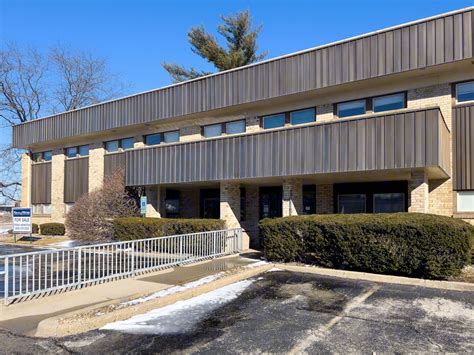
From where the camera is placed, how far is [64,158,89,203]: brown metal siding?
25859 millimetres

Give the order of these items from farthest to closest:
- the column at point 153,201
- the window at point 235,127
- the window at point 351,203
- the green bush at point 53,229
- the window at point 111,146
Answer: the green bush at point 53,229, the window at point 111,146, the column at point 153,201, the window at point 235,127, the window at point 351,203

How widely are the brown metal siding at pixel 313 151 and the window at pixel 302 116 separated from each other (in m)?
1.81

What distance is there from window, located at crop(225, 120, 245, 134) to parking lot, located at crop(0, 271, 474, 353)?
34.0 feet

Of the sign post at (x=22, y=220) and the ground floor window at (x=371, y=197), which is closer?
the ground floor window at (x=371, y=197)

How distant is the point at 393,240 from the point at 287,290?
3067 mm

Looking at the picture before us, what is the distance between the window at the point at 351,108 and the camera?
49.3 ft

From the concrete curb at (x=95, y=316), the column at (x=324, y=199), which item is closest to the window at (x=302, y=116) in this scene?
the column at (x=324, y=199)

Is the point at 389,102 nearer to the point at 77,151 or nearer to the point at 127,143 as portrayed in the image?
the point at 127,143

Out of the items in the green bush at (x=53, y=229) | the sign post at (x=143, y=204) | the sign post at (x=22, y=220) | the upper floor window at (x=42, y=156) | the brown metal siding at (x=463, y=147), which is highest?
the upper floor window at (x=42, y=156)

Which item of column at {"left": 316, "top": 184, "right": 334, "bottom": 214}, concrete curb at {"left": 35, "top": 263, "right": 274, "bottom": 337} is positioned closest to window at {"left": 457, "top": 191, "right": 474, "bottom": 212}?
column at {"left": 316, "top": 184, "right": 334, "bottom": 214}

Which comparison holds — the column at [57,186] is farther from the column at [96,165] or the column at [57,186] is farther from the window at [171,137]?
the window at [171,137]

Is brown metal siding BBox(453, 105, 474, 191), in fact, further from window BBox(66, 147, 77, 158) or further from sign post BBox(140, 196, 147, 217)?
window BBox(66, 147, 77, 158)

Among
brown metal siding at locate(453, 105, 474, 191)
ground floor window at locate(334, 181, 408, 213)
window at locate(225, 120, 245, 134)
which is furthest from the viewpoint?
window at locate(225, 120, 245, 134)

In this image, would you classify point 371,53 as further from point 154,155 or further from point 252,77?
point 154,155
